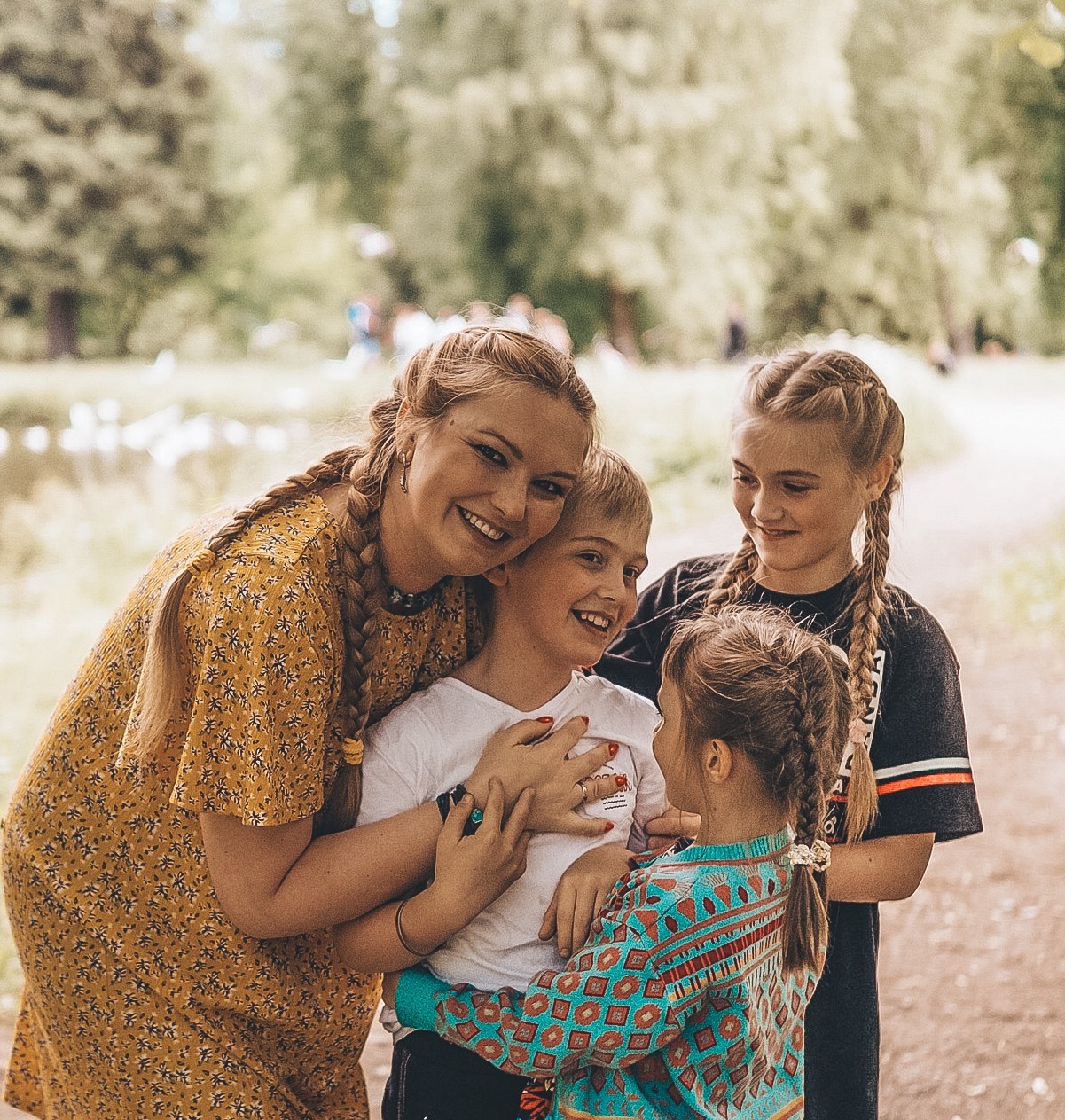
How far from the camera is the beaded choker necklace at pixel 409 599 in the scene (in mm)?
1847

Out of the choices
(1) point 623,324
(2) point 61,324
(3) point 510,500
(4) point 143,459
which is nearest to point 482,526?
(3) point 510,500

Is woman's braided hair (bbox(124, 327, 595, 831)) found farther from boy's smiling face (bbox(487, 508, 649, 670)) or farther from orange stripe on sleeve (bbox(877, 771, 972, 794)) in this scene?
orange stripe on sleeve (bbox(877, 771, 972, 794))

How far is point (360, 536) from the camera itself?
1778mm

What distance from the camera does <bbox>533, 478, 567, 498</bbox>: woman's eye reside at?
1.81 m

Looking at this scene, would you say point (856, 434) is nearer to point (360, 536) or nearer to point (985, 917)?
point (360, 536)

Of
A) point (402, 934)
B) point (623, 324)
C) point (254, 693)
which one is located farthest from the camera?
point (623, 324)

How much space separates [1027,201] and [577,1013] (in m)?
21.6

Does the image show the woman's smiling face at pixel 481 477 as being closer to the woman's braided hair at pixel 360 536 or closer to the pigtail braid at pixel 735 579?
the woman's braided hair at pixel 360 536

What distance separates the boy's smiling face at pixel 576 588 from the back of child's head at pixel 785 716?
0.55ft

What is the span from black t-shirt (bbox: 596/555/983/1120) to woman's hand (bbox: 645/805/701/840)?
0.80 ft

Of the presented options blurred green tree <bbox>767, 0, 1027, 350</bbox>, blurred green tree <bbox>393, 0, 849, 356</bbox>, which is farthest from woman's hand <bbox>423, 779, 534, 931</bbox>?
blurred green tree <bbox>767, 0, 1027, 350</bbox>

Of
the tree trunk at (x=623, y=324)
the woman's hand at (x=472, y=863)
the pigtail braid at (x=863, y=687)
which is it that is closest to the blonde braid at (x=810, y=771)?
the pigtail braid at (x=863, y=687)

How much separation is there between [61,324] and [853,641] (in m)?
21.3

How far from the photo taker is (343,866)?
1721 millimetres
